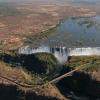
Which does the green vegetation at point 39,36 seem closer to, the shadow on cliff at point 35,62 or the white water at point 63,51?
the white water at point 63,51

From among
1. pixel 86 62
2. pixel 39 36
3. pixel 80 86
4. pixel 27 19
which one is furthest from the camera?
pixel 27 19

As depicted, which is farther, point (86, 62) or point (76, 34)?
point (76, 34)

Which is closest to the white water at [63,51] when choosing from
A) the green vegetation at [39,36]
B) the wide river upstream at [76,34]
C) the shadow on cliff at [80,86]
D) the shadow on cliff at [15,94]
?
the wide river upstream at [76,34]

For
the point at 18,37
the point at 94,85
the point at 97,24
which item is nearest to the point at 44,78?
the point at 94,85

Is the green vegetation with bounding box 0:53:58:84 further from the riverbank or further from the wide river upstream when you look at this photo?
the wide river upstream

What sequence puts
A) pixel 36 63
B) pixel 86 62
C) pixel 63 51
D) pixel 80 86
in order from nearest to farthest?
pixel 80 86 → pixel 86 62 → pixel 36 63 → pixel 63 51

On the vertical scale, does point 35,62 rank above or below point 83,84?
above

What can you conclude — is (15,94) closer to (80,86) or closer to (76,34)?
(80,86)

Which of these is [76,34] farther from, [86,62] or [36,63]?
[86,62]

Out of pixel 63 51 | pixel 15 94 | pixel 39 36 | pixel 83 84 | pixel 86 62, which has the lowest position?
pixel 39 36

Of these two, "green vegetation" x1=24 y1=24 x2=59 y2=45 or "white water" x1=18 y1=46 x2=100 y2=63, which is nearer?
"white water" x1=18 y1=46 x2=100 y2=63

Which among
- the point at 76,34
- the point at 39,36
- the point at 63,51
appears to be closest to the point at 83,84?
the point at 63,51

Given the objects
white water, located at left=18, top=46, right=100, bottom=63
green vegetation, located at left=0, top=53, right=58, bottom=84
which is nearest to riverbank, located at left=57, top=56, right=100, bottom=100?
green vegetation, located at left=0, top=53, right=58, bottom=84
